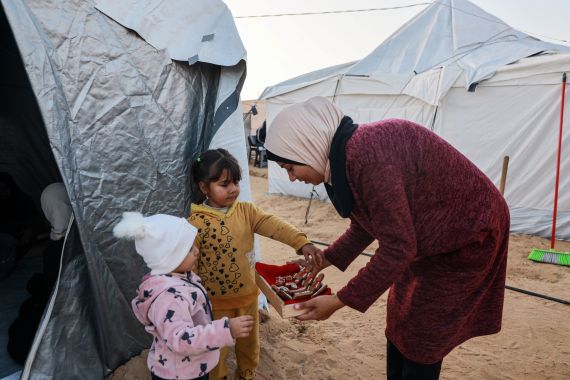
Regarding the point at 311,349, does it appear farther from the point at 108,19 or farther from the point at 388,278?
the point at 108,19

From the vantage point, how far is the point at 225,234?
6.92 ft

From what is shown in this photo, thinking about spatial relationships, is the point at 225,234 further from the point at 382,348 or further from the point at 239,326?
the point at 382,348

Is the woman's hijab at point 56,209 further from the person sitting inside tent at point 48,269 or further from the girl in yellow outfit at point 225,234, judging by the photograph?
the girl in yellow outfit at point 225,234

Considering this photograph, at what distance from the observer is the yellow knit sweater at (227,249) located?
210 centimetres

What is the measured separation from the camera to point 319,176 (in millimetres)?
1463

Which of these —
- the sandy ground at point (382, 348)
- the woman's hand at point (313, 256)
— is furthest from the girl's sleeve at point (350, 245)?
the sandy ground at point (382, 348)

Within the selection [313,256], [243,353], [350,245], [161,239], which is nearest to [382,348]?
[243,353]

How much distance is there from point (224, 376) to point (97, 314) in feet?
2.78

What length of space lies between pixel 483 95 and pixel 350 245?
18.6ft

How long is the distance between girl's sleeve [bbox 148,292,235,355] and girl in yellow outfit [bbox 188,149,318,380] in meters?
0.57

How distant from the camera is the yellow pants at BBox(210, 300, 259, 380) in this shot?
2199mm

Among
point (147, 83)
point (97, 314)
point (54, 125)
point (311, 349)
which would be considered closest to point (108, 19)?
point (147, 83)

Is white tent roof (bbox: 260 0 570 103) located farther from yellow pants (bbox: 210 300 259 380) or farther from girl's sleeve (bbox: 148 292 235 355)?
girl's sleeve (bbox: 148 292 235 355)

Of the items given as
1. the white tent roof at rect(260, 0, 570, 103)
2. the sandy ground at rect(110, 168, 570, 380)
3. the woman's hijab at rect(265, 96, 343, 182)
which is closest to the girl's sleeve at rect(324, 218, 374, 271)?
the woman's hijab at rect(265, 96, 343, 182)
